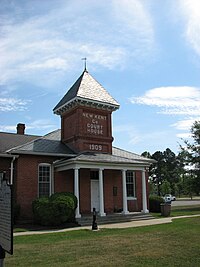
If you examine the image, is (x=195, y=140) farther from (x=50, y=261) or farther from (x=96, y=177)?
(x=50, y=261)

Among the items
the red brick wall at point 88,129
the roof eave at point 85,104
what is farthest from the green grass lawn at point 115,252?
the roof eave at point 85,104

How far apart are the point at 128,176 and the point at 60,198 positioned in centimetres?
835

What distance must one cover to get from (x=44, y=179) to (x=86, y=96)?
6908mm

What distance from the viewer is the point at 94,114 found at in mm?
24828

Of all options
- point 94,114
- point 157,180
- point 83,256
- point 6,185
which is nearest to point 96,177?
point 94,114

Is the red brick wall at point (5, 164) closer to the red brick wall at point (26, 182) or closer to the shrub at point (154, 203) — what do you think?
the red brick wall at point (26, 182)

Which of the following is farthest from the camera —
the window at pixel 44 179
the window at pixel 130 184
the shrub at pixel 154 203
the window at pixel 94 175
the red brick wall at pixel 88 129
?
the shrub at pixel 154 203

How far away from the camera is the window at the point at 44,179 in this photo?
21.5 m

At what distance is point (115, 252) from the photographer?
9250 mm

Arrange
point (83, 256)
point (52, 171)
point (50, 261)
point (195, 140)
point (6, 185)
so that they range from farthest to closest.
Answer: point (195, 140) → point (52, 171) → point (83, 256) → point (50, 261) → point (6, 185)

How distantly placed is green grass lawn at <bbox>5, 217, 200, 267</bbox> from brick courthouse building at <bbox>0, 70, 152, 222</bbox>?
344 inches

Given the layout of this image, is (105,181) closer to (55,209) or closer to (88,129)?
(88,129)

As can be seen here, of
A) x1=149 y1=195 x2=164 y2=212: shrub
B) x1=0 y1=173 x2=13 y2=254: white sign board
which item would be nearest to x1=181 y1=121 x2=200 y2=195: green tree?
x1=149 y1=195 x2=164 y2=212: shrub

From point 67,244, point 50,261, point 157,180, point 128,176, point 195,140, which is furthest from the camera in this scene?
point 157,180
